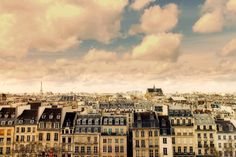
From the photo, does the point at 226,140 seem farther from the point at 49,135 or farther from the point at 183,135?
the point at 49,135

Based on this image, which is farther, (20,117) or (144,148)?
(20,117)

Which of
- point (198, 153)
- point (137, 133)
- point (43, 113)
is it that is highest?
point (43, 113)

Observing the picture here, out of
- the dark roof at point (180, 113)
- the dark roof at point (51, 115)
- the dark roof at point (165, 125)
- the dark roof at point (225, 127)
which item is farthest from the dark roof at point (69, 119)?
the dark roof at point (225, 127)

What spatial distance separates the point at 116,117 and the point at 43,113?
21.8 m

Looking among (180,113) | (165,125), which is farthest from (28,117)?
(180,113)

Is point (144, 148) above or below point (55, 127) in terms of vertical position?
below

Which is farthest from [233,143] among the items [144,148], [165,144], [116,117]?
[116,117]

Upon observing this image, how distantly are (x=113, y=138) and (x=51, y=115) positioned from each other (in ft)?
65.0

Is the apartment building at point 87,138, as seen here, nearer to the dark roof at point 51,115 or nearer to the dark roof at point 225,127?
the dark roof at point 51,115

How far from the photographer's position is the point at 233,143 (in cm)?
9125

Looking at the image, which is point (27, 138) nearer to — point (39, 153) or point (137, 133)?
point (39, 153)

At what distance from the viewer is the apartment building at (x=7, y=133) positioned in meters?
89.1

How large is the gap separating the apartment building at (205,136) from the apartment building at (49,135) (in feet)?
129

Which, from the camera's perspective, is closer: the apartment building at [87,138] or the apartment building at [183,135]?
the apartment building at [87,138]
